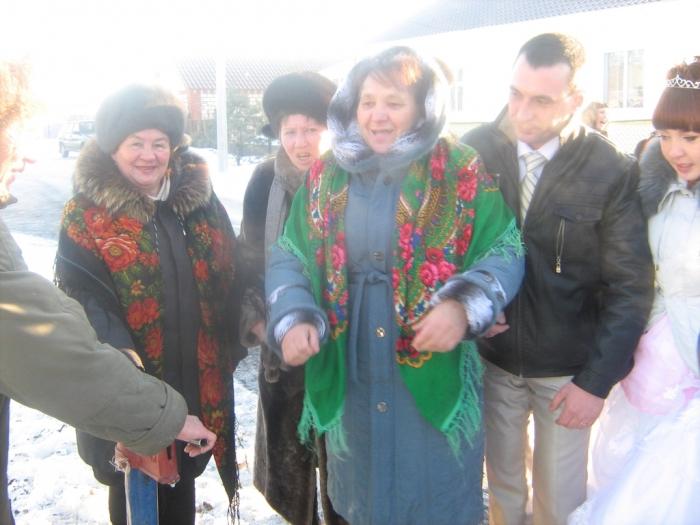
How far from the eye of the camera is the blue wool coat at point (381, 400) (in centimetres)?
202

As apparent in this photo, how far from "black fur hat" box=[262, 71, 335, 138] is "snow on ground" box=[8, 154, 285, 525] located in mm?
1742

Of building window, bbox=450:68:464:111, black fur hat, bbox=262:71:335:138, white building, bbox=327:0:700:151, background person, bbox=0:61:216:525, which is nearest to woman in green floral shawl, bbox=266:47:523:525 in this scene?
background person, bbox=0:61:216:525

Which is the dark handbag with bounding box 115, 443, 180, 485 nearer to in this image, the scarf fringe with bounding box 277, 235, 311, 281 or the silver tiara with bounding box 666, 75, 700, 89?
the scarf fringe with bounding box 277, 235, 311, 281

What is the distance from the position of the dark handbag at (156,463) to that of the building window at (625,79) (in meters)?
14.4

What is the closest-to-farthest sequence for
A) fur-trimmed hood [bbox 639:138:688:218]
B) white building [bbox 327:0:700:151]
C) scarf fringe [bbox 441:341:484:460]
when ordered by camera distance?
1. scarf fringe [bbox 441:341:484:460]
2. fur-trimmed hood [bbox 639:138:688:218]
3. white building [bbox 327:0:700:151]

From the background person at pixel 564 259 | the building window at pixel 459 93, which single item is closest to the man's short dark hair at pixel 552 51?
the background person at pixel 564 259

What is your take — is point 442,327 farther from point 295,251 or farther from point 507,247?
point 295,251

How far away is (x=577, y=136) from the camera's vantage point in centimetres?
229

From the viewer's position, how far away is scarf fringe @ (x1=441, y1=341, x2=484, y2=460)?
2051 millimetres

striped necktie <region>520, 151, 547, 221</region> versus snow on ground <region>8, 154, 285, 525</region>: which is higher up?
striped necktie <region>520, 151, 547, 221</region>

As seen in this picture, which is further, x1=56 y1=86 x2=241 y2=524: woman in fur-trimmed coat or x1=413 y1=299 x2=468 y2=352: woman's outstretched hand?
x1=56 y1=86 x2=241 y2=524: woman in fur-trimmed coat

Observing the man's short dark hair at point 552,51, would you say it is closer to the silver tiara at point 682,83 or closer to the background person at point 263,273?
the silver tiara at point 682,83

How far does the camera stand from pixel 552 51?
2277 millimetres

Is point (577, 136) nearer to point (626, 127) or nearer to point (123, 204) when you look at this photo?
point (123, 204)
